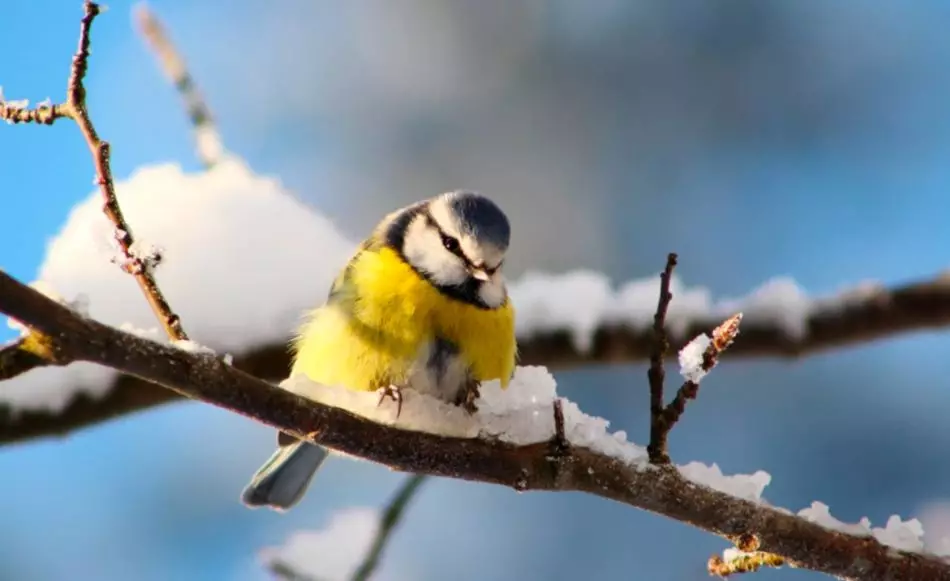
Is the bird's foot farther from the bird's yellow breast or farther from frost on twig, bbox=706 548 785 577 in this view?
frost on twig, bbox=706 548 785 577

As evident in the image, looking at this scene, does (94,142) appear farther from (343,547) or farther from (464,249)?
(343,547)

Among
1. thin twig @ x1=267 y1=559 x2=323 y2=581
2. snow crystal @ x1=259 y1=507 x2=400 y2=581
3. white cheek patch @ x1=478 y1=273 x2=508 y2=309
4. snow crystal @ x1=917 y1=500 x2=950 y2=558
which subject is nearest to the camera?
white cheek patch @ x1=478 y1=273 x2=508 y2=309

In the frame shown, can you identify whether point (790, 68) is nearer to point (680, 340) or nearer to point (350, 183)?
point (350, 183)

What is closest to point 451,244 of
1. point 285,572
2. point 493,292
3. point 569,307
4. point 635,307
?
point 493,292

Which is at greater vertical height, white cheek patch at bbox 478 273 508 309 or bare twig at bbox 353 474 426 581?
white cheek patch at bbox 478 273 508 309

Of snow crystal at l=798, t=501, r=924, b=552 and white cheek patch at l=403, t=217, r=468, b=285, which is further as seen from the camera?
white cheek patch at l=403, t=217, r=468, b=285

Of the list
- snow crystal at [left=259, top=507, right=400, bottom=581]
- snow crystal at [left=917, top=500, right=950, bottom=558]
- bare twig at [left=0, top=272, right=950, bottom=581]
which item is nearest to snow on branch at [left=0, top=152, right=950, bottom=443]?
snow crystal at [left=259, top=507, right=400, bottom=581]
